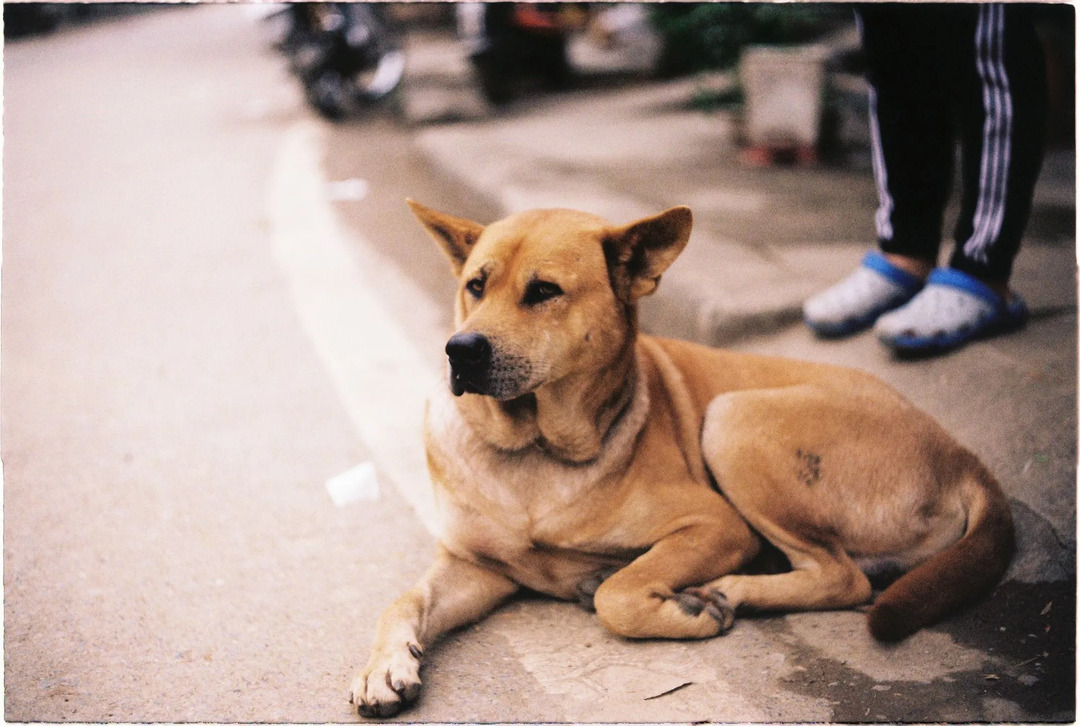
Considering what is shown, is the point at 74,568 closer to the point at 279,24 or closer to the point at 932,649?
the point at 932,649

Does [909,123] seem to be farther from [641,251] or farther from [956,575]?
[956,575]

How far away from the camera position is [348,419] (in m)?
3.84

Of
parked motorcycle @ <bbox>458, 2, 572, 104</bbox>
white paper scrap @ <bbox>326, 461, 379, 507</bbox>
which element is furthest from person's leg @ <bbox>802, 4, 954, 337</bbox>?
parked motorcycle @ <bbox>458, 2, 572, 104</bbox>

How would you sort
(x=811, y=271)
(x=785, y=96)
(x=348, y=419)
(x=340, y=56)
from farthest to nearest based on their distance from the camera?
(x=340, y=56) → (x=785, y=96) → (x=811, y=271) → (x=348, y=419)

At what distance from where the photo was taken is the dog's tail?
2.32 metres

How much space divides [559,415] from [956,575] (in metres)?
1.09

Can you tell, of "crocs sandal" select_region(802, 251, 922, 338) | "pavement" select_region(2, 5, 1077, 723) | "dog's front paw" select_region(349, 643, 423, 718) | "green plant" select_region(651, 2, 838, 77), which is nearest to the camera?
"dog's front paw" select_region(349, 643, 423, 718)

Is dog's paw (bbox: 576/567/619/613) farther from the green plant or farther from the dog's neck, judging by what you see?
the green plant

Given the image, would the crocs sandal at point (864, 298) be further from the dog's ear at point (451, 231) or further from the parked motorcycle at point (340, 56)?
the parked motorcycle at point (340, 56)

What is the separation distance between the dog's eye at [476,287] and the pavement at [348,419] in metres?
0.88

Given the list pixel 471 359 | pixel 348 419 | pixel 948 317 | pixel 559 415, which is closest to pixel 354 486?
pixel 348 419

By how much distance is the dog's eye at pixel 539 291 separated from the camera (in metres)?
2.47

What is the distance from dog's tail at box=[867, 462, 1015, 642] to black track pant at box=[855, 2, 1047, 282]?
1.17 meters

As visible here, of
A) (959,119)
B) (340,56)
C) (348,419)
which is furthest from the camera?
(340,56)
